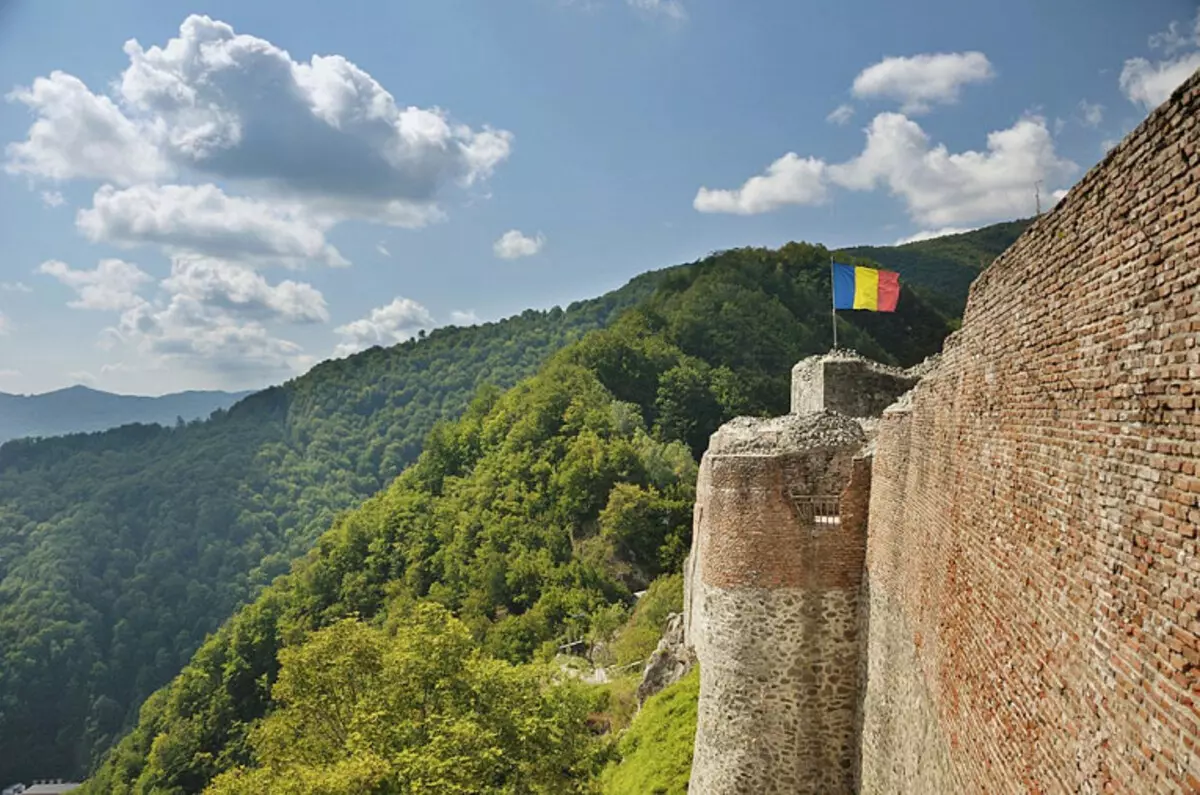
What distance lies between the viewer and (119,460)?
491 feet

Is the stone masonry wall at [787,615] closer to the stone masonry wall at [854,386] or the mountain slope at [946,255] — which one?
the stone masonry wall at [854,386]

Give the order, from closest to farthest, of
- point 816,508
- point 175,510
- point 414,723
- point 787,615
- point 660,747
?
point 787,615, point 816,508, point 414,723, point 660,747, point 175,510

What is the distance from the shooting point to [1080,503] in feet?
15.8

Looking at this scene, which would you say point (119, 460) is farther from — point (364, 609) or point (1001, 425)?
point (1001, 425)

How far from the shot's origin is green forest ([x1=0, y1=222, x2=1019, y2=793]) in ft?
53.8

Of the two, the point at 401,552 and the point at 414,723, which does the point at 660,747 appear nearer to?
the point at 414,723

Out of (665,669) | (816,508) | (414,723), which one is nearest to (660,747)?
(665,669)

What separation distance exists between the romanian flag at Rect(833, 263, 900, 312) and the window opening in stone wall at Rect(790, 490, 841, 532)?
4.84 meters

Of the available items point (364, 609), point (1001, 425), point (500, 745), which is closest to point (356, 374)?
point (364, 609)

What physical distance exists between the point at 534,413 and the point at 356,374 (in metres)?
105

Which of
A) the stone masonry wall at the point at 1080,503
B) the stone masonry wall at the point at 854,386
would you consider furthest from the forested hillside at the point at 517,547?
the stone masonry wall at the point at 1080,503

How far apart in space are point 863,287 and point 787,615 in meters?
6.94

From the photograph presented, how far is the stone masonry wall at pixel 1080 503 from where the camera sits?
3.82 m

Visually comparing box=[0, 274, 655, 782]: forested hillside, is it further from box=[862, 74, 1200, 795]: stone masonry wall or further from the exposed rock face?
box=[862, 74, 1200, 795]: stone masonry wall
